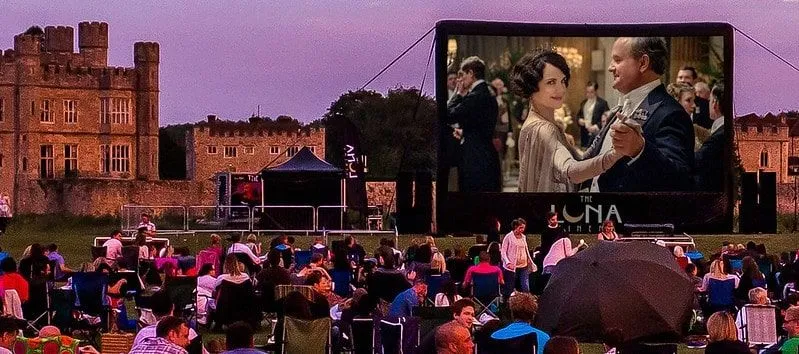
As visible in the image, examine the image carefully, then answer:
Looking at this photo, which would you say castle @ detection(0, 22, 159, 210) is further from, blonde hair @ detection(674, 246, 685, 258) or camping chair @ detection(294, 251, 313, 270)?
blonde hair @ detection(674, 246, 685, 258)

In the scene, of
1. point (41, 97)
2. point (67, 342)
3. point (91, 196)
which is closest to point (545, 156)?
point (67, 342)

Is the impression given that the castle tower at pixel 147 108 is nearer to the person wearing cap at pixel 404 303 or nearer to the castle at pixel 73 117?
the castle at pixel 73 117

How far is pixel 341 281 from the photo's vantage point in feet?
55.6

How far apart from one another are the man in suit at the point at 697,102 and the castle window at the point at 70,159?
3741 centimetres

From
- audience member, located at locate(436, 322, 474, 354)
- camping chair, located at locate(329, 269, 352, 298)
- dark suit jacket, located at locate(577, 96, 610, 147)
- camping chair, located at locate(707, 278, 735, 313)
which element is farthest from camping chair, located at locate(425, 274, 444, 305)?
dark suit jacket, located at locate(577, 96, 610, 147)

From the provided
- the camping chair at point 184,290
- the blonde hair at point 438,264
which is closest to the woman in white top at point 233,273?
the camping chair at point 184,290

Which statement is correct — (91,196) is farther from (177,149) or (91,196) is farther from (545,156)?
(545,156)

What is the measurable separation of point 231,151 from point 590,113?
42398 mm

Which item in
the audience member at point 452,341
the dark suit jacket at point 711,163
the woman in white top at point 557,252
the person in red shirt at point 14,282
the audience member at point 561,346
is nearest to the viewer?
the audience member at point 561,346

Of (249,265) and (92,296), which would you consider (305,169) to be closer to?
(249,265)

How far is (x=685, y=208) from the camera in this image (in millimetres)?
29547

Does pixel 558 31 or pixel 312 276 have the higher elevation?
pixel 558 31

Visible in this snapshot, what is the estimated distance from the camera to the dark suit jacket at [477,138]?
28.7 meters

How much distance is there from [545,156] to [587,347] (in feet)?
44.5
